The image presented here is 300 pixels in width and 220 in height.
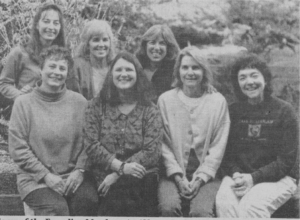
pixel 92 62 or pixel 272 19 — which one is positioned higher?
pixel 272 19

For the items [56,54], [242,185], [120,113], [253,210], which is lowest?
[253,210]

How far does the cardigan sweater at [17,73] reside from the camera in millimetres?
4176

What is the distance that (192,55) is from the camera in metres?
4.13

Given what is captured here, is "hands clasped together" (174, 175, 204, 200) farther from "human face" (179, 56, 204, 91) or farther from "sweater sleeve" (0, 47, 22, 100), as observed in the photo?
"sweater sleeve" (0, 47, 22, 100)

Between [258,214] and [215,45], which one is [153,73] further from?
[258,214]

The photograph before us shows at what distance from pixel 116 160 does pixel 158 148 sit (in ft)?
0.96

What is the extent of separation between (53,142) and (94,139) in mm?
285

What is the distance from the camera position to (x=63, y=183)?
4.09 metres

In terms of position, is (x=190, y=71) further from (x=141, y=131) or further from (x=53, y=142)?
(x=53, y=142)

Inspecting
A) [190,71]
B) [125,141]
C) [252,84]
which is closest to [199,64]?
[190,71]

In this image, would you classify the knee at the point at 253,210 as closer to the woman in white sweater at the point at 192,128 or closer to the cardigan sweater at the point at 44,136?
the woman in white sweater at the point at 192,128

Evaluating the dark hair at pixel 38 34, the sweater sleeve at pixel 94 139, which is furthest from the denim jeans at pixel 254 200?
the dark hair at pixel 38 34

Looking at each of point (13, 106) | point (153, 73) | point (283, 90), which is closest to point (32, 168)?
point (13, 106)

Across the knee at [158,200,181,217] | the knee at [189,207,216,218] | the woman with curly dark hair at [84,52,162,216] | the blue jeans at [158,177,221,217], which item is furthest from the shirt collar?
the knee at [189,207,216,218]
